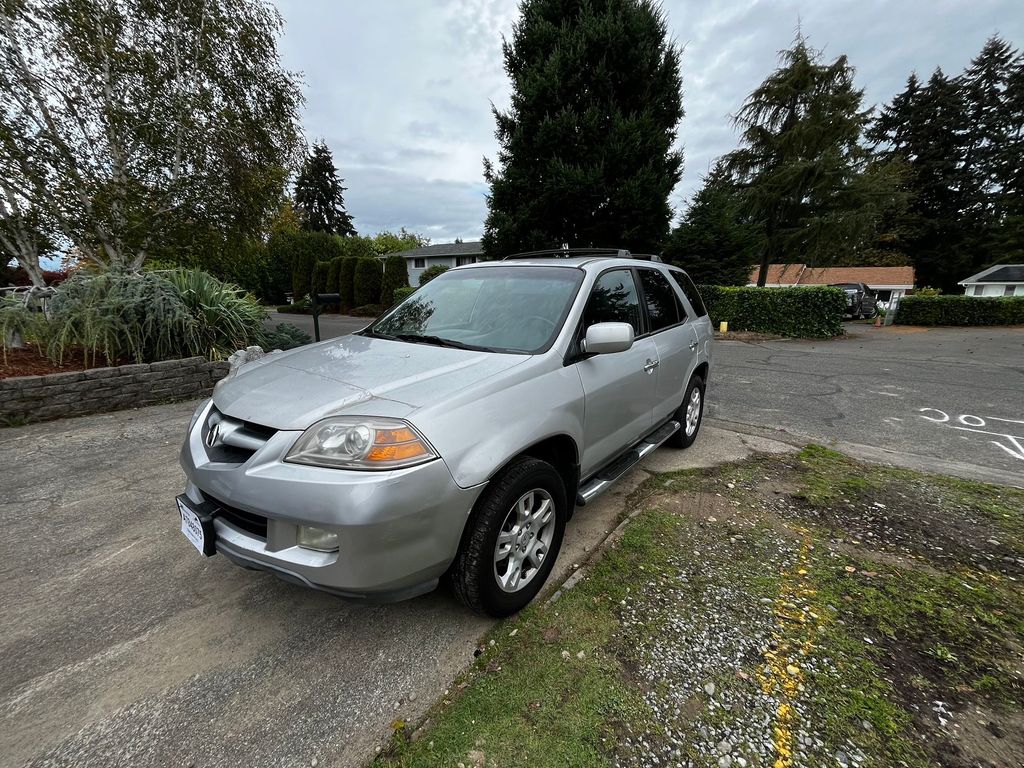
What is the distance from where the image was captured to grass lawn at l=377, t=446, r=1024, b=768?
1.56 metres

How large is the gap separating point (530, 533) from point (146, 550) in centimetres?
236

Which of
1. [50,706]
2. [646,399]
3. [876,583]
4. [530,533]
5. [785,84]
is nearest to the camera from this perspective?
[50,706]

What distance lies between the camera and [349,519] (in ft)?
5.27

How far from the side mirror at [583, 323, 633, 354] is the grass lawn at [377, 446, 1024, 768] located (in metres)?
1.20

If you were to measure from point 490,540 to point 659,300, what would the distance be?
262 centimetres

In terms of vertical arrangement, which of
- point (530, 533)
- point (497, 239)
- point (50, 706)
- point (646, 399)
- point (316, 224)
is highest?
point (316, 224)

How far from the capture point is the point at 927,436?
187 inches

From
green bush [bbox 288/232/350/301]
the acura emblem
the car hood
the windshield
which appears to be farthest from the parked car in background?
green bush [bbox 288/232/350/301]

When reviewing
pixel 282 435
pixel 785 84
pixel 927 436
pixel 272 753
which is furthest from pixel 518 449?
pixel 785 84

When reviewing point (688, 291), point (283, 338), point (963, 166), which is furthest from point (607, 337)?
point (963, 166)

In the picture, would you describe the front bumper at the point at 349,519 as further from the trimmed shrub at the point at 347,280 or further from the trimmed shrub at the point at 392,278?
the trimmed shrub at the point at 347,280

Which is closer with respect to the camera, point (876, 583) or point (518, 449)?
point (518, 449)

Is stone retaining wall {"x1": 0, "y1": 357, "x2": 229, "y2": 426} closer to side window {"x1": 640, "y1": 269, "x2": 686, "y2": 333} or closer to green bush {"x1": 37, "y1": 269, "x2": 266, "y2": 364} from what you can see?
green bush {"x1": 37, "y1": 269, "x2": 266, "y2": 364}

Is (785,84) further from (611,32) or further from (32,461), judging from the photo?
(32,461)
